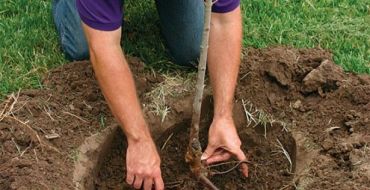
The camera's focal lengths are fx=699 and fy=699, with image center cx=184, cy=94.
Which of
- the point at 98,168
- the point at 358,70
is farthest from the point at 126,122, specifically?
the point at 358,70

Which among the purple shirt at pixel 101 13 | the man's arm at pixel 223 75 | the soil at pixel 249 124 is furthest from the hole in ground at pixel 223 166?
the purple shirt at pixel 101 13

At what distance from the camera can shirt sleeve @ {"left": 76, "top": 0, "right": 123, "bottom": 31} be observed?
2420 millimetres

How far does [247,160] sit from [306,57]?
23.5 inches

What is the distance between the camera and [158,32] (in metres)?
3.42

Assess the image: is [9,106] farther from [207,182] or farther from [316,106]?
[316,106]

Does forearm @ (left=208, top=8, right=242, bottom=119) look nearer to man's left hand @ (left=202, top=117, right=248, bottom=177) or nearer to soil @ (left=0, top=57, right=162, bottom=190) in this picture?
man's left hand @ (left=202, top=117, right=248, bottom=177)

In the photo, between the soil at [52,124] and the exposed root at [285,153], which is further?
the exposed root at [285,153]

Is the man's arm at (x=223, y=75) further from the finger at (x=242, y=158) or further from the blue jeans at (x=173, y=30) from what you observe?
the blue jeans at (x=173, y=30)

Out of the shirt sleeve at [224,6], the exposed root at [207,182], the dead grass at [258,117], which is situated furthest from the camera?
the dead grass at [258,117]

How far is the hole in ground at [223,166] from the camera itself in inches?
107

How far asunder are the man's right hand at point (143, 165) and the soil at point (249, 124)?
9.6 inches

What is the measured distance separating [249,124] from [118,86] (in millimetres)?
660

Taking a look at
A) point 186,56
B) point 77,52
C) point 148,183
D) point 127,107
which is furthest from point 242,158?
point 77,52

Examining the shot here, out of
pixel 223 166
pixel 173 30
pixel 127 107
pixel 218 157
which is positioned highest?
pixel 127 107
